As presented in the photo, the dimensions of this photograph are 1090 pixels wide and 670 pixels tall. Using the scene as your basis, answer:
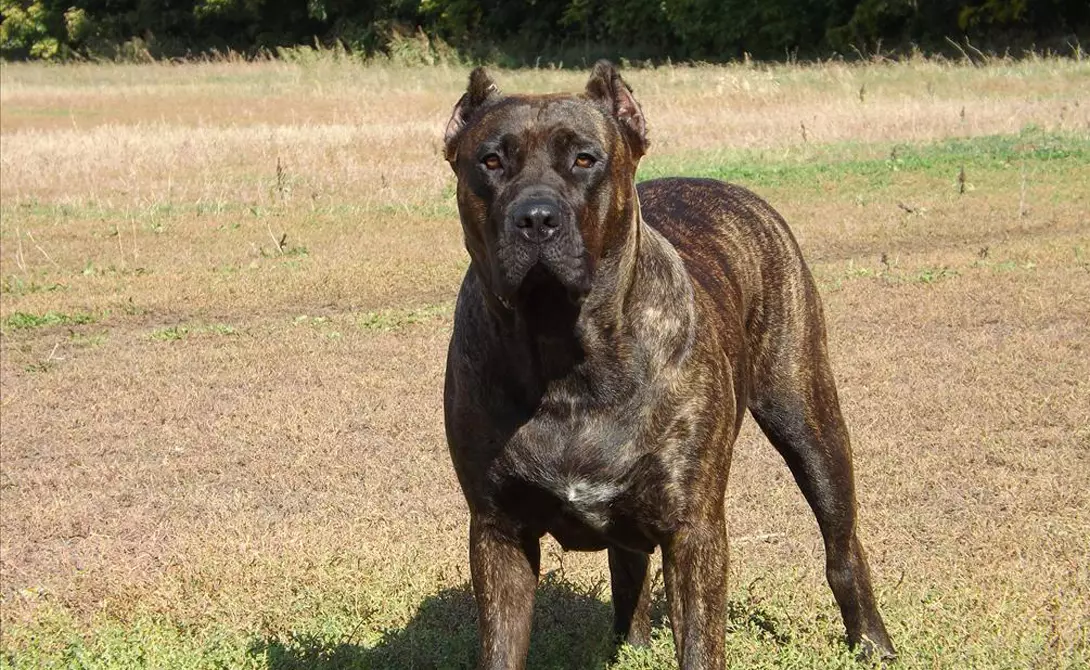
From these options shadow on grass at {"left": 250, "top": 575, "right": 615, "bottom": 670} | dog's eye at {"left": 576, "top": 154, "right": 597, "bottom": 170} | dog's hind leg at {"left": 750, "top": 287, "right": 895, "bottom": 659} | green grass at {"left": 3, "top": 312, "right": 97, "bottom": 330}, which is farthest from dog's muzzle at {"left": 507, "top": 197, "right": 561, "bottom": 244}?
green grass at {"left": 3, "top": 312, "right": 97, "bottom": 330}

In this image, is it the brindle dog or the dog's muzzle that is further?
the brindle dog

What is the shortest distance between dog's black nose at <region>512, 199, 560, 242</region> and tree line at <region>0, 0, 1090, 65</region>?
94.9 feet

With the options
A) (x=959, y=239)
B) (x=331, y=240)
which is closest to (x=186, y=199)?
(x=331, y=240)

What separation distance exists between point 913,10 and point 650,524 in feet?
127

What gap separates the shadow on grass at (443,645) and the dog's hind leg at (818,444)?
0.86m

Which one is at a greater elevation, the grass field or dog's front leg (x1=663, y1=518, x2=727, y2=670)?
dog's front leg (x1=663, y1=518, x2=727, y2=670)

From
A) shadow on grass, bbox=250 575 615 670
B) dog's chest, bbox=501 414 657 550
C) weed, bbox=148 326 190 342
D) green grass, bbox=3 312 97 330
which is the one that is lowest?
green grass, bbox=3 312 97 330

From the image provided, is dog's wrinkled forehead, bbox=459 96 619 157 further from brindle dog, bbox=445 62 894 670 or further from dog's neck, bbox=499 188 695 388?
dog's neck, bbox=499 188 695 388

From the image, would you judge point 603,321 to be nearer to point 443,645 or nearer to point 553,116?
point 553,116

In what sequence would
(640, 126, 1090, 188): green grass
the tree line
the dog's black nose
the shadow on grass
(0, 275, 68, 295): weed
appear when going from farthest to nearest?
the tree line → (640, 126, 1090, 188): green grass → (0, 275, 68, 295): weed → the shadow on grass → the dog's black nose

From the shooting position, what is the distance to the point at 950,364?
8.89m

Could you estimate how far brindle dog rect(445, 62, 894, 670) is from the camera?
3.63 metres

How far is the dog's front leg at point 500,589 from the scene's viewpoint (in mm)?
3836

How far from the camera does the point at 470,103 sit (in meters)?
3.99
